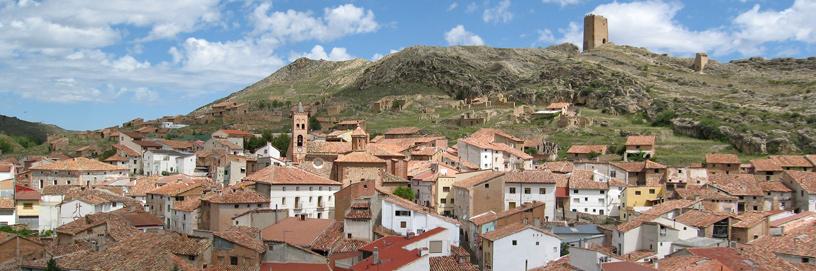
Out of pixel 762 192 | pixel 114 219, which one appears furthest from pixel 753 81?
pixel 114 219

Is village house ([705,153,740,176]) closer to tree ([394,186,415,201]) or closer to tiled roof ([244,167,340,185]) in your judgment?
tree ([394,186,415,201])

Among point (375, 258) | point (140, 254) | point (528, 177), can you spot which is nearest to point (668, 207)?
point (528, 177)

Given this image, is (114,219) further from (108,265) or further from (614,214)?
(614,214)

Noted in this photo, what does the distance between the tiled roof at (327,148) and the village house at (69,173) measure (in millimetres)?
14886

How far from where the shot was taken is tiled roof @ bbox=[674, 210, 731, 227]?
125ft

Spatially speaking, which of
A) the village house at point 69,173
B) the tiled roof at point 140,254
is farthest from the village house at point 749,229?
the village house at point 69,173

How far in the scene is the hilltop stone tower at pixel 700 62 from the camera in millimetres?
134250

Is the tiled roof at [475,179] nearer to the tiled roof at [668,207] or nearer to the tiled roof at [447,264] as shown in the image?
the tiled roof at [668,207]

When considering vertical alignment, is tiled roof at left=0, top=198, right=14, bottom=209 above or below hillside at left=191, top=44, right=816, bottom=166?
below

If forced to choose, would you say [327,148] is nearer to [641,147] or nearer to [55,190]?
[55,190]

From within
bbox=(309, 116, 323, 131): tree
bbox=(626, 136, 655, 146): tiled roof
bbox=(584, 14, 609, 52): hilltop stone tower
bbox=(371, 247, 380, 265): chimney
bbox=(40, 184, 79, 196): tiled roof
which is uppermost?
bbox=(584, 14, 609, 52): hilltop stone tower

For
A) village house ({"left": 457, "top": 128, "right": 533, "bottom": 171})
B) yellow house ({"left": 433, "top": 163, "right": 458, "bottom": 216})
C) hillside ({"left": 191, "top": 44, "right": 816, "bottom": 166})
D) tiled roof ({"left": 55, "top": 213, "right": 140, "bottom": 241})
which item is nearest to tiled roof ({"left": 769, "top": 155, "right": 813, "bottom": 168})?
hillside ({"left": 191, "top": 44, "right": 816, "bottom": 166})

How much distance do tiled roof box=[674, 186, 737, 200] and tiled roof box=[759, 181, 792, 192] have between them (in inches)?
172

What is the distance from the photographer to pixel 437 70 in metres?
120
